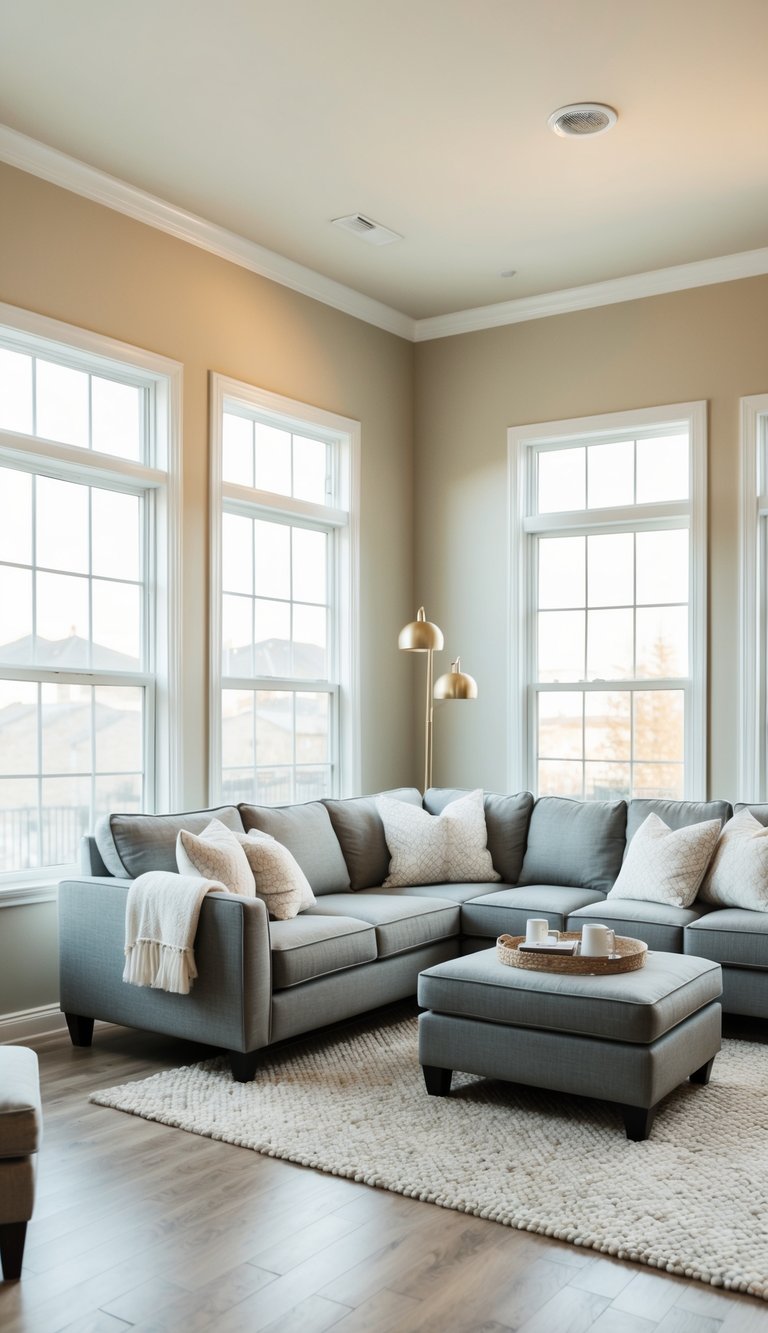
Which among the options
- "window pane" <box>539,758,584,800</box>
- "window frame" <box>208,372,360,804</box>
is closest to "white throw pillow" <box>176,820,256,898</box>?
"window frame" <box>208,372,360,804</box>

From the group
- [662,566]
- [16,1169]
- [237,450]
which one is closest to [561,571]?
[662,566]

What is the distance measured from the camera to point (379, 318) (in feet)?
21.0

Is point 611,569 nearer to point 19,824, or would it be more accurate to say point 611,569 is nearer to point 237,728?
point 237,728

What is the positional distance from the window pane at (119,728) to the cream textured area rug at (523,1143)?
1.39m

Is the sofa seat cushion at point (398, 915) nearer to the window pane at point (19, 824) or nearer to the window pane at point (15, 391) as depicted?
the window pane at point (19, 824)

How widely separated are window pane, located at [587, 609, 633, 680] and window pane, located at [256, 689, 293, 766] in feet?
5.32

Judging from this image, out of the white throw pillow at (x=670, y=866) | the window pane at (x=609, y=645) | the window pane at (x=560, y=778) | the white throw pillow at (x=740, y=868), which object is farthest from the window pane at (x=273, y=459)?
the white throw pillow at (x=740, y=868)

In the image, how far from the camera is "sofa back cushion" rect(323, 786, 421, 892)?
5.27 metres

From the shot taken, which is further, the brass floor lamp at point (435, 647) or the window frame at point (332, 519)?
the brass floor lamp at point (435, 647)

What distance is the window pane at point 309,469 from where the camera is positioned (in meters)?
5.93

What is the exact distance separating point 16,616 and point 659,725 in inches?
125

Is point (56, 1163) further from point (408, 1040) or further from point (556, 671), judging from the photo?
point (556, 671)

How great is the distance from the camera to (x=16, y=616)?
4504 mm

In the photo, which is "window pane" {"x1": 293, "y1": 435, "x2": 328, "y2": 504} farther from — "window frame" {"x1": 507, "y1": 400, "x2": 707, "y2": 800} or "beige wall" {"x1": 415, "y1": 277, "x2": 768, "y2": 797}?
"window frame" {"x1": 507, "y1": 400, "x2": 707, "y2": 800}
